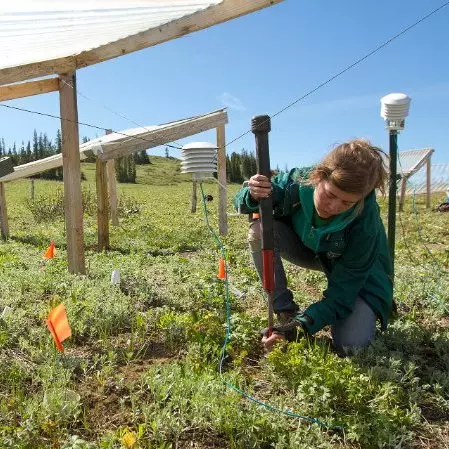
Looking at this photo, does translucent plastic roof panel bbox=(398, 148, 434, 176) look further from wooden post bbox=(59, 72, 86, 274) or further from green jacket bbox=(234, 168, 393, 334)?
green jacket bbox=(234, 168, 393, 334)

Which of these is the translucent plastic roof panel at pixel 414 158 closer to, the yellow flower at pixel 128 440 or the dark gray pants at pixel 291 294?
the dark gray pants at pixel 291 294

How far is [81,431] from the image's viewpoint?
2209 mm

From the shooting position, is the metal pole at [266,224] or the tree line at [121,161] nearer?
the metal pole at [266,224]

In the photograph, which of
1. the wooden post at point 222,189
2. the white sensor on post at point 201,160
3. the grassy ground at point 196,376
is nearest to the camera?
the grassy ground at point 196,376

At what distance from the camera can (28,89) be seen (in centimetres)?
480

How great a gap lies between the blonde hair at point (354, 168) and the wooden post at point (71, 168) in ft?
9.45

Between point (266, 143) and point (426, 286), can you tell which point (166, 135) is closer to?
point (426, 286)

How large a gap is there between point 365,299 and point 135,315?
1632 millimetres

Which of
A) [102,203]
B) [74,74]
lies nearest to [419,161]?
[102,203]

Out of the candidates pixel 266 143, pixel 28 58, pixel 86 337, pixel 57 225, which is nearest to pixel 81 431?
pixel 86 337

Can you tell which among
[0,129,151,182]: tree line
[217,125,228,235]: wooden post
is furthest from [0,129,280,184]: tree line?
[217,125,228,235]: wooden post

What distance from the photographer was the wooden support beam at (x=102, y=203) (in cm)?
695

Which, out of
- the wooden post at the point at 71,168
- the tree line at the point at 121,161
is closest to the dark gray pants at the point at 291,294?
the wooden post at the point at 71,168

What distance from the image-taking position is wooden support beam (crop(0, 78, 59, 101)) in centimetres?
478
